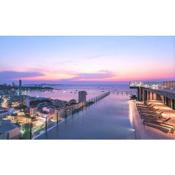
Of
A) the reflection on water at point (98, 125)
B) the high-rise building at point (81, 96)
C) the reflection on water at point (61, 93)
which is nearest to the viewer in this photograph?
the reflection on water at point (98, 125)

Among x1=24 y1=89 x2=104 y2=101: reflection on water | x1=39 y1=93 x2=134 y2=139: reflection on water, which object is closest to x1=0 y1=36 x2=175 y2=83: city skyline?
x1=24 y1=89 x2=104 y2=101: reflection on water

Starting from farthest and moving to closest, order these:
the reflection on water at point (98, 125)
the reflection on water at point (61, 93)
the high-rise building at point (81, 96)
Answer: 1. the high-rise building at point (81, 96)
2. the reflection on water at point (61, 93)
3. the reflection on water at point (98, 125)

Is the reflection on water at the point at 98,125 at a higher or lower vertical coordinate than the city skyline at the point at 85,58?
lower

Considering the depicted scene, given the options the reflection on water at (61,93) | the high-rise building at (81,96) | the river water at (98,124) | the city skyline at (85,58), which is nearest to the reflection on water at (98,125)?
the river water at (98,124)

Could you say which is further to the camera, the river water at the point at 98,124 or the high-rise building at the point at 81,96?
the high-rise building at the point at 81,96

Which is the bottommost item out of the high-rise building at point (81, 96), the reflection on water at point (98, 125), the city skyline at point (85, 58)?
the reflection on water at point (98, 125)

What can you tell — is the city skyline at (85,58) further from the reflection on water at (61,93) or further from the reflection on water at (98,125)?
the reflection on water at (98,125)
